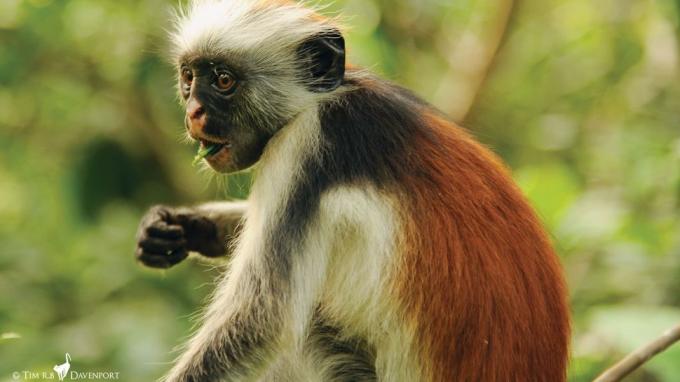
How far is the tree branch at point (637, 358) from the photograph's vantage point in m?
4.39

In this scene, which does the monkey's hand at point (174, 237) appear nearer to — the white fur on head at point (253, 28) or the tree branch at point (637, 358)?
the white fur on head at point (253, 28)

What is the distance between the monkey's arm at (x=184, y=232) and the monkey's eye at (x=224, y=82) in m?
1.06

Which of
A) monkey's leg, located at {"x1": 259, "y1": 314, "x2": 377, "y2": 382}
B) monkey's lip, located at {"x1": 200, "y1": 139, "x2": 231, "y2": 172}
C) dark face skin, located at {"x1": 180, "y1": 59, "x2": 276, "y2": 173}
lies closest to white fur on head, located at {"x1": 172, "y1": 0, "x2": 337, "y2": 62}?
dark face skin, located at {"x1": 180, "y1": 59, "x2": 276, "y2": 173}

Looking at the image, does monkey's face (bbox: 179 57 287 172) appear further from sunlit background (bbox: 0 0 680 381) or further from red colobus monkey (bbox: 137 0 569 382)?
sunlit background (bbox: 0 0 680 381)

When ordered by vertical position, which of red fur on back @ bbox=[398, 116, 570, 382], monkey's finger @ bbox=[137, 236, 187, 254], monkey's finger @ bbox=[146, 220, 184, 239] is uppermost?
monkey's finger @ bbox=[146, 220, 184, 239]

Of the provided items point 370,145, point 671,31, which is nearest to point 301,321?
point 370,145

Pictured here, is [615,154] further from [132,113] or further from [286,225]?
[286,225]

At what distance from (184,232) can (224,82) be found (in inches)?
52.3

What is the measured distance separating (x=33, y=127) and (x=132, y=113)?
4.48 feet

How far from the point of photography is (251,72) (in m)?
5.13

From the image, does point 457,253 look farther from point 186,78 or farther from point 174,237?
point 174,237

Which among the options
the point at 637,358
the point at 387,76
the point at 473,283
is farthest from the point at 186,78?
the point at 637,358

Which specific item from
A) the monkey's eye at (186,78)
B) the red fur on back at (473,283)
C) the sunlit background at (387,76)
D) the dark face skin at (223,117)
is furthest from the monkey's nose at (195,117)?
the sunlit background at (387,76)

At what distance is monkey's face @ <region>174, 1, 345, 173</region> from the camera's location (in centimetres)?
496
